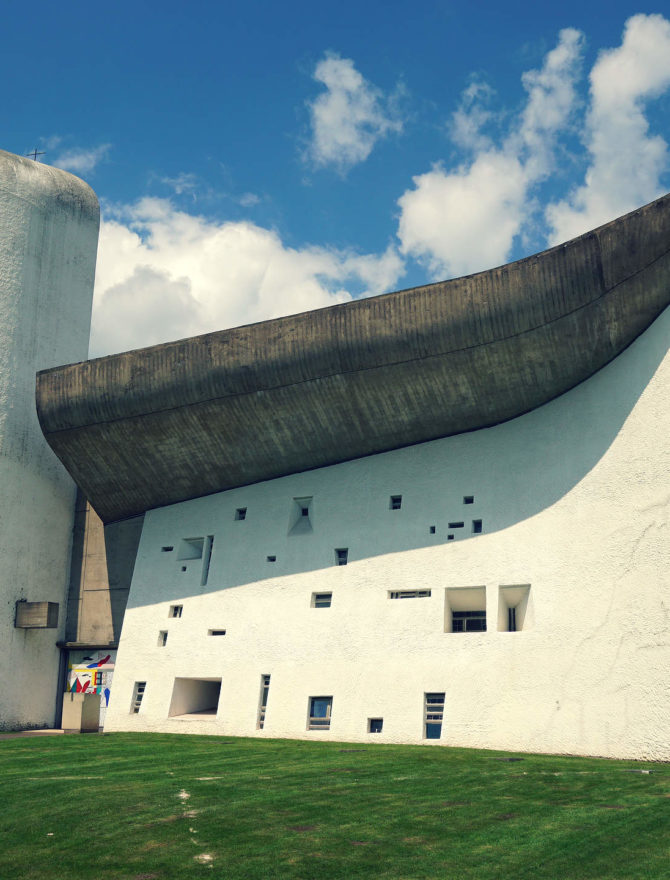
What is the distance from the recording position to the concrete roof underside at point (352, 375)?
24.4m

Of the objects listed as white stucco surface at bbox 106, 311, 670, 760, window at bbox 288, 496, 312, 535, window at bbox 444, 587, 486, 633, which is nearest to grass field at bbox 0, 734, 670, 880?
white stucco surface at bbox 106, 311, 670, 760

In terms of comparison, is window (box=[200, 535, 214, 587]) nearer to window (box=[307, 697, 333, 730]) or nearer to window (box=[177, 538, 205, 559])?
window (box=[177, 538, 205, 559])

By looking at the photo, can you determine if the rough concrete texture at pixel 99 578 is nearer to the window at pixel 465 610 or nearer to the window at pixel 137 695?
the window at pixel 137 695

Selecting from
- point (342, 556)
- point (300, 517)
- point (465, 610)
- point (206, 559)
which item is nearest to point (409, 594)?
point (465, 610)

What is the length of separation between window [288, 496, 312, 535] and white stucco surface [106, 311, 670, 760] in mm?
152

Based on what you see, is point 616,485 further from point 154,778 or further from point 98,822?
point 98,822

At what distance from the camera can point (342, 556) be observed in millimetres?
29406

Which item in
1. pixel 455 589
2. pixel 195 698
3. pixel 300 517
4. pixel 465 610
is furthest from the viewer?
pixel 195 698

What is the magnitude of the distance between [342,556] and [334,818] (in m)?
15.4

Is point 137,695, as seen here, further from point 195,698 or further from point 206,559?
point 206,559

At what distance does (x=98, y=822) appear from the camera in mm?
14000

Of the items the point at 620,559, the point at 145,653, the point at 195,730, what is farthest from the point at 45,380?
the point at 620,559

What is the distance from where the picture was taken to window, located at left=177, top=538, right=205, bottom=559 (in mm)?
32688

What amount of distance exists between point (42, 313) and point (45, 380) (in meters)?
5.33
